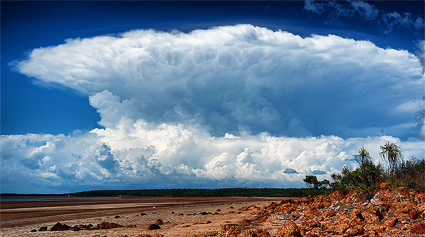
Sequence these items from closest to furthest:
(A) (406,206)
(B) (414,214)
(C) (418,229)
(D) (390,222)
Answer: (C) (418,229) < (D) (390,222) < (B) (414,214) < (A) (406,206)

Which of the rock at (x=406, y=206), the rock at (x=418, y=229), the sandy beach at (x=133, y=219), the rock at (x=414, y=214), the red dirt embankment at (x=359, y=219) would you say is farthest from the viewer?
the sandy beach at (x=133, y=219)

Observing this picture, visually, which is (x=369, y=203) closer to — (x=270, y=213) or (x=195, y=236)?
(x=270, y=213)

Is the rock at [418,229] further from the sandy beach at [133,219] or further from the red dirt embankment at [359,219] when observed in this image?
the sandy beach at [133,219]

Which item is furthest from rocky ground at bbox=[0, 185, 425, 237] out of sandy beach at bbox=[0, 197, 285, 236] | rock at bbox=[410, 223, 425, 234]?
sandy beach at bbox=[0, 197, 285, 236]

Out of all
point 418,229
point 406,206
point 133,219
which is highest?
point 406,206

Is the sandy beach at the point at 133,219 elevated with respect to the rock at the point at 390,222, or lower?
lower

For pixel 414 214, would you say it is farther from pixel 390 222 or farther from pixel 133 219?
pixel 133 219

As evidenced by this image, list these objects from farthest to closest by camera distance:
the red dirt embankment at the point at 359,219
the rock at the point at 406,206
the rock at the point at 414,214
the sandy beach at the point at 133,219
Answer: the sandy beach at the point at 133,219
the rock at the point at 406,206
the rock at the point at 414,214
the red dirt embankment at the point at 359,219

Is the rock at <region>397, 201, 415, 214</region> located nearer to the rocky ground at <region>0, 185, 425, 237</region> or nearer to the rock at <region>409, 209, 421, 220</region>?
the rocky ground at <region>0, 185, 425, 237</region>

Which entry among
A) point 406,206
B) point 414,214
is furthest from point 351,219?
point 406,206

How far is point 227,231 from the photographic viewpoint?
15.8 m

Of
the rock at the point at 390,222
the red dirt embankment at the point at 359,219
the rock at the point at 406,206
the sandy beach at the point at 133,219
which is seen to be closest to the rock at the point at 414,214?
the red dirt embankment at the point at 359,219

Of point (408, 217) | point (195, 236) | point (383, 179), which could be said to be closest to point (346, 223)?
point (408, 217)

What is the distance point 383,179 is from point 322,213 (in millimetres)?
6123
